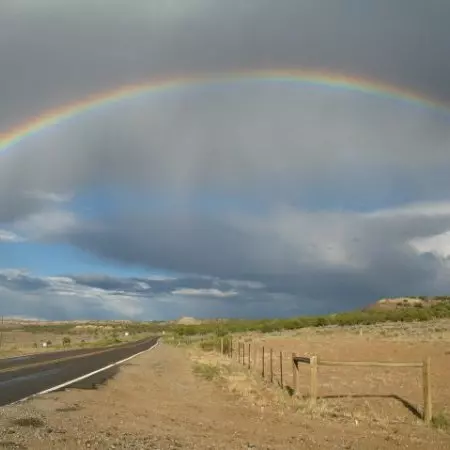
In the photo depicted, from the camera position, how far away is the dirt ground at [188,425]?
11391 millimetres

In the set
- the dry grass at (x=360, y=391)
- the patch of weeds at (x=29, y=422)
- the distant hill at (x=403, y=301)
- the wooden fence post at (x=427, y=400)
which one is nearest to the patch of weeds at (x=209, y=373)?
the dry grass at (x=360, y=391)

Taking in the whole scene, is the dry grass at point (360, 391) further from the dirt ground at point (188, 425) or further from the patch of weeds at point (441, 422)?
the dirt ground at point (188, 425)

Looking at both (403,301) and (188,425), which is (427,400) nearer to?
(188,425)

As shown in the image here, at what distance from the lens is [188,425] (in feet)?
46.1

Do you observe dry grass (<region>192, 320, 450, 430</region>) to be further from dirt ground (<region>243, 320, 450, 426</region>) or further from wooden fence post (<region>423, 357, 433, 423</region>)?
wooden fence post (<region>423, 357, 433, 423</region>)

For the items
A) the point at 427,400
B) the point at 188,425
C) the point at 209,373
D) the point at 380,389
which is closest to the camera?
the point at 188,425

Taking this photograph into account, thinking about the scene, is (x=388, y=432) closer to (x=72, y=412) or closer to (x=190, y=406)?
(x=190, y=406)

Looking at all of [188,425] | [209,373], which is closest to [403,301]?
[209,373]

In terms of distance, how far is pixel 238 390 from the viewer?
2178 centimetres

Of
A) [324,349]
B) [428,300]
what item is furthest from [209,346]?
[428,300]

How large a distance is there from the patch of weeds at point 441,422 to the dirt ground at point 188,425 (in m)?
0.36

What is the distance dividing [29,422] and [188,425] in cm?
359

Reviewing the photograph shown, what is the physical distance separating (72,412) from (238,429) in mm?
4528

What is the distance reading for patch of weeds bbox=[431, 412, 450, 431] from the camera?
Result: 573 inches
